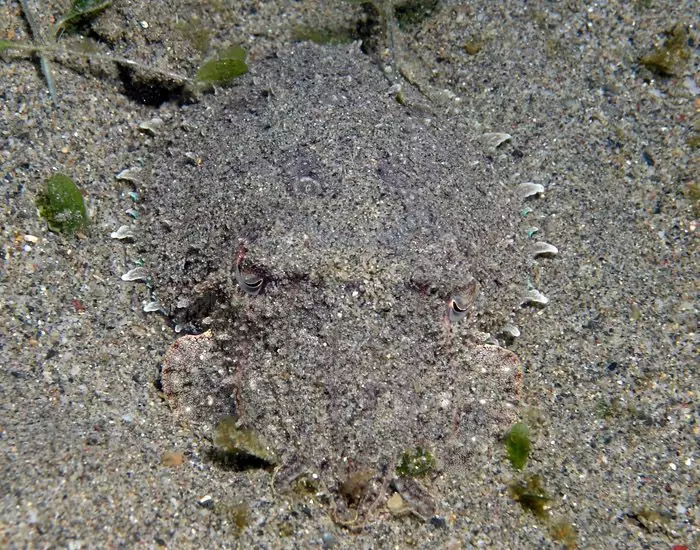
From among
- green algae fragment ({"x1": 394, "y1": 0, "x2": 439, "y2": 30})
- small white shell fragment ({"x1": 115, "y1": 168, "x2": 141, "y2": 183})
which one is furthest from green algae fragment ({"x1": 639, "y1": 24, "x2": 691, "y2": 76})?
small white shell fragment ({"x1": 115, "y1": 168, "x2": 141, "y2": 183})

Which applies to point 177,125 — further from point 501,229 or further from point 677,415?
point 677,415

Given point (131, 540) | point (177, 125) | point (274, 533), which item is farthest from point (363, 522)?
point (177, 125)

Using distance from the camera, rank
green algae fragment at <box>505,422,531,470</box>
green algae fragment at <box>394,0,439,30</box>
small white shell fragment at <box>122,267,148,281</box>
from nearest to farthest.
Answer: green algae fragment at <box>505,422,531,470</box> < small white shell fragment at <box>122,267,148,281</box> < green algae fragment at <box>394,0,439,30</box>

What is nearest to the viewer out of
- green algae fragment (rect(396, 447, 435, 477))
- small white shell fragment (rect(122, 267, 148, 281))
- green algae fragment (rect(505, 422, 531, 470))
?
green algae fragment (rect(396, 447, 435, 477))

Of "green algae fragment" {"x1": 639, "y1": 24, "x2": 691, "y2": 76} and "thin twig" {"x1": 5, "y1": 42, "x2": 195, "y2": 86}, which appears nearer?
"thin twig" {"x1": 5, "y1": 42, "x2": 195, "y2": 86}

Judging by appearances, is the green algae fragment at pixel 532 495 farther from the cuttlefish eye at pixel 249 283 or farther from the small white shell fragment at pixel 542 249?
the cuttlefish eye at pixel 249 283

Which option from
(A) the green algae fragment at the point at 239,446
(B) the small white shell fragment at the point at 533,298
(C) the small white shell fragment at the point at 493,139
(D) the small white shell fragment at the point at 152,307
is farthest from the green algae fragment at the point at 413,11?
(A) the green algae fragment at the point at 239,446

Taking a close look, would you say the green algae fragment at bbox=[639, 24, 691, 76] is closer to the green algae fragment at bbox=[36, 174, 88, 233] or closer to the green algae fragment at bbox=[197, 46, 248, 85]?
the green algae fragment at bbox=[197, 46, 248, 85]
